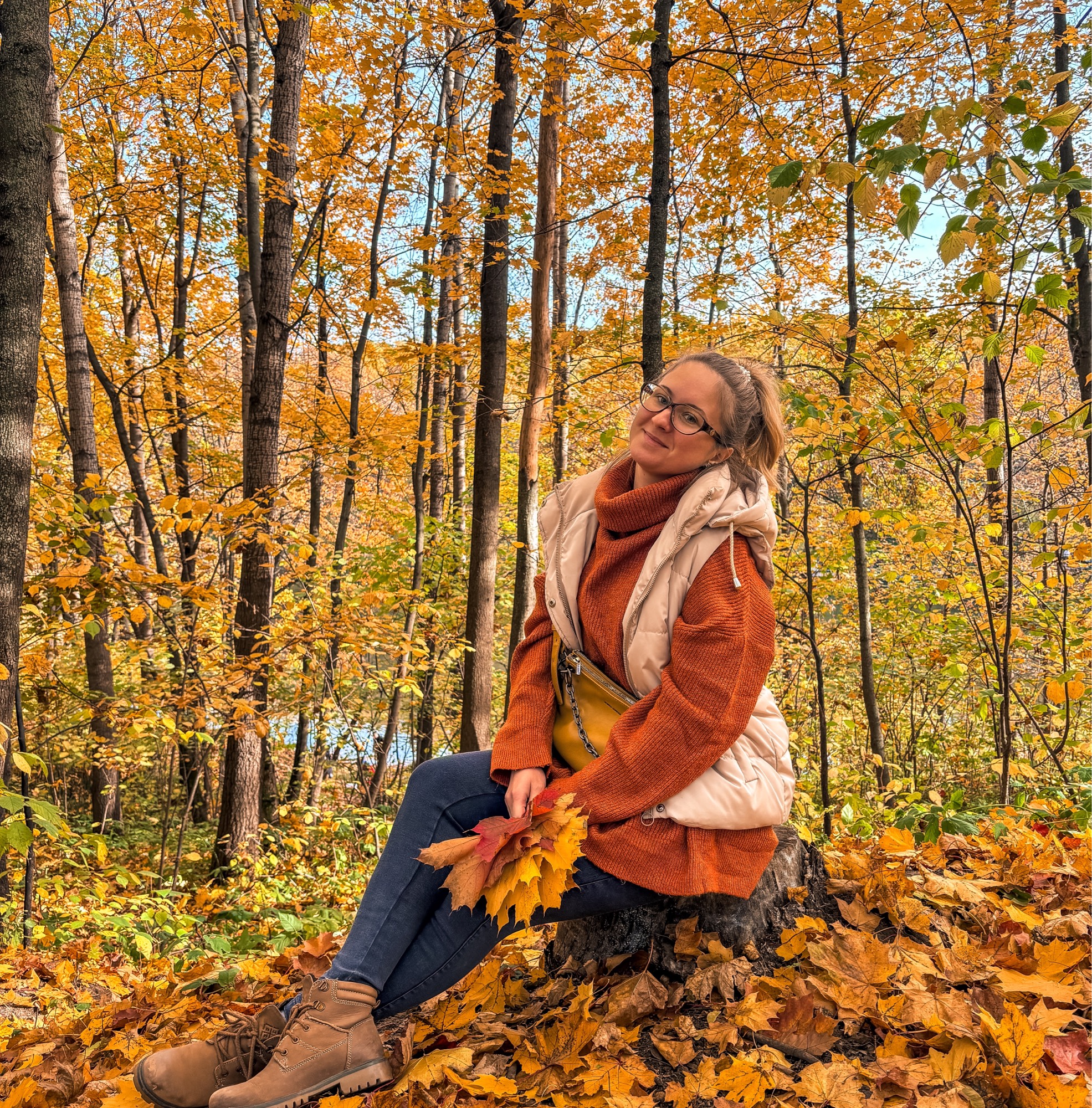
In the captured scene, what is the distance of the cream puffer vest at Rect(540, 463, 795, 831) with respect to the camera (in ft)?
5.39

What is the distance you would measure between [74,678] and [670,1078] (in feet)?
33.6

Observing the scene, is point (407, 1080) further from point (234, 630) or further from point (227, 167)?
point (227, 167)

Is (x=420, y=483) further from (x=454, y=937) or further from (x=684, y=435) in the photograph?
(x=454, y=937)

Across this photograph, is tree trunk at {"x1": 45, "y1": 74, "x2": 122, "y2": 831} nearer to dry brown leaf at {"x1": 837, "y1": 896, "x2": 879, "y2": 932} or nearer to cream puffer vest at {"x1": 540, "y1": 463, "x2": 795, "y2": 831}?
cream puffer vest at {"x1": 540, "y1": 463, "x2": 795, "y2": 831}

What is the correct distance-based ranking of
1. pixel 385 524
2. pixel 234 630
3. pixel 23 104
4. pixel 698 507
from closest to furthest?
1. pixel 698 507
2. pixel 23 104
3. pixel 234 630
4. pixel 385 524

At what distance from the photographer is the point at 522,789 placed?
177 centimetres

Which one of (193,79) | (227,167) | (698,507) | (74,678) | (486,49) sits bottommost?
(74,678)

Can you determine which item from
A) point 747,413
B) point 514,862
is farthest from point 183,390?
point 514,862

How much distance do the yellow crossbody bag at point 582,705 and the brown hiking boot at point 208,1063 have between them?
93 cm

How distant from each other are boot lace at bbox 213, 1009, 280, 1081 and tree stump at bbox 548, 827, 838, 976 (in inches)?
30.9

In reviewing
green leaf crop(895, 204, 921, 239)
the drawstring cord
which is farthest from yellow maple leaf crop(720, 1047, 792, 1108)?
green leaf crop(895, 204, 921, 239)

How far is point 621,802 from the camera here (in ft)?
5.39

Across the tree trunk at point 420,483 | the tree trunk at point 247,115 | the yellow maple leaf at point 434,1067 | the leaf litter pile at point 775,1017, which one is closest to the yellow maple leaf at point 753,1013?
the leaf litter pile at point 775,1017

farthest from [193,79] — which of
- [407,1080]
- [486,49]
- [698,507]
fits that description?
[407,1080]
